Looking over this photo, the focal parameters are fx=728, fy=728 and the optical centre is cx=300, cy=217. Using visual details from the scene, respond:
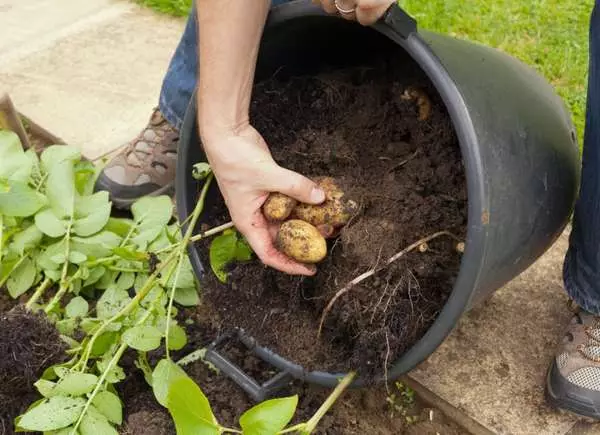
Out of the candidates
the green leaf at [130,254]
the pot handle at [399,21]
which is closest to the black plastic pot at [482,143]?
the pot handle at [399,21]

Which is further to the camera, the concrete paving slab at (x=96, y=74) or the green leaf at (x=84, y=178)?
the concrete paving slab at (x=96, y=74)

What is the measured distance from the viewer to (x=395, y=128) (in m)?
1.14

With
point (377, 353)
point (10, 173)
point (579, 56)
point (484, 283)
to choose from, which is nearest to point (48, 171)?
point (10, 173)

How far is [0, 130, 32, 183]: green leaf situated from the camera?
1.40 m

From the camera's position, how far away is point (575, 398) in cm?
115

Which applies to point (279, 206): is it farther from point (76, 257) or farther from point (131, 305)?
point (76, 257)

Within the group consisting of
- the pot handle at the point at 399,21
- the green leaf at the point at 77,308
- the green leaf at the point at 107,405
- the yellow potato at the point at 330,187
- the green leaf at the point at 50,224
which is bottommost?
the green leaf at the point at 77,308

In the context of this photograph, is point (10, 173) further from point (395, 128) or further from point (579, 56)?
point (579, 56)

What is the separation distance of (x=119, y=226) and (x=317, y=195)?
0.54 meters

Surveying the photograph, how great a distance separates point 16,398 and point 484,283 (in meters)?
0.74

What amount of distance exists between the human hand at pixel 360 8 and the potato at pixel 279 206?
260 millimetres

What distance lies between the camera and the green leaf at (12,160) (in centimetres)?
140

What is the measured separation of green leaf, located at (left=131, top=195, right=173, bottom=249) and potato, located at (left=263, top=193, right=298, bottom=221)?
0.40 m

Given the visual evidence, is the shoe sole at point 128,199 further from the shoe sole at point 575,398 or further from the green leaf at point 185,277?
the shoe sole at point 575,398
